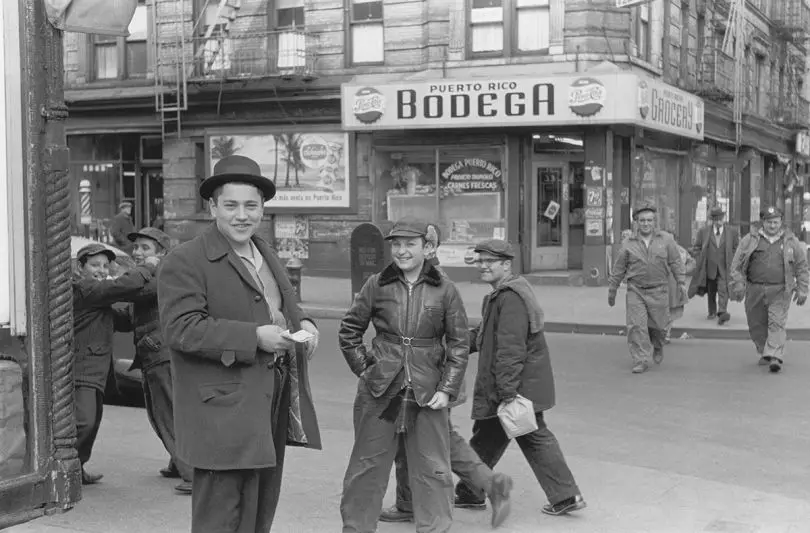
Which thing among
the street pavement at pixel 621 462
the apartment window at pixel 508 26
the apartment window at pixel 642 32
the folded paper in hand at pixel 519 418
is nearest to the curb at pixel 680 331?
the street pavement at pixel 621 462

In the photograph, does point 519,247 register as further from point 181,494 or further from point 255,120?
point 181,494

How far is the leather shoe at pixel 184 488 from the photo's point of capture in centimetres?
655

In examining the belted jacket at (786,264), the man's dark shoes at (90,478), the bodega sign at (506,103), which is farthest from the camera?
the bodega sign at (506,103)

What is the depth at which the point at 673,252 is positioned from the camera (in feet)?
38.2

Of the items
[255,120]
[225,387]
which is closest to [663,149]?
[255,120]

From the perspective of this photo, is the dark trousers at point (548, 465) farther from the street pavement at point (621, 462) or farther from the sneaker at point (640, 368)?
the sneaker at point (640, 368)

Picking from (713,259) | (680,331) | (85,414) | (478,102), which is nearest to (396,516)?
(85,414)

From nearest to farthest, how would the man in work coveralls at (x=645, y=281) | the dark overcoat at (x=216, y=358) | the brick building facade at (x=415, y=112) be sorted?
the dark overcoat at (x=216, y=358) → the man in work coveralls at (x=645, y=281) → the brick building facade at (x=415, y=112)

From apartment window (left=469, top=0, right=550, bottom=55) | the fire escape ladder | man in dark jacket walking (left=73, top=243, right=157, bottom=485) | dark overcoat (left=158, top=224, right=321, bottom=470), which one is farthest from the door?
dark overcoat (left=158, top=224, right=321, bottom=470)

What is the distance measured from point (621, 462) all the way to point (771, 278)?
475 centimetres

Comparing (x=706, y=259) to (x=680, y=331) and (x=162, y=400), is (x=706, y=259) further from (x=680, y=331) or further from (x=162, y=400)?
(x=162, y=400)

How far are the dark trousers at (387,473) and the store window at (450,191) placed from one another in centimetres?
1565

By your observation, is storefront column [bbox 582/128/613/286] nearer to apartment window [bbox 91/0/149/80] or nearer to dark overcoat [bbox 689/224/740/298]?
dark overcoat [bbox 689/224/740/298]

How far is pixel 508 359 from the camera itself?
601 centimetres
